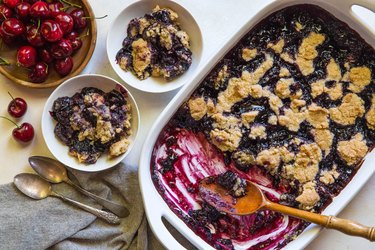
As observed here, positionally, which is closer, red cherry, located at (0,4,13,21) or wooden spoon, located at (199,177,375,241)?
wooden spoon, located at (199,177,375,241)

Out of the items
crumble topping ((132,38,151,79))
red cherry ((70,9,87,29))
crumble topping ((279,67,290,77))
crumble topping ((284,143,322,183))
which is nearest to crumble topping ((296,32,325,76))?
crumble topping ((279,67,290,77))

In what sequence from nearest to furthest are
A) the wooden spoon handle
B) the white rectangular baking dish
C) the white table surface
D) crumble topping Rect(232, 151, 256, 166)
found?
1. the wooden spoon handle
2. the white rectangular baking dish
3. crumble topping Rect(232, 151, 256, 166)
4. the white table surface

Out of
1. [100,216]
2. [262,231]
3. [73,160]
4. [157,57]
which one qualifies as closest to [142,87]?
[157,57]

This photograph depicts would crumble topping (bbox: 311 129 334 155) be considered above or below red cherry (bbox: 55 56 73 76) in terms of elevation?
above

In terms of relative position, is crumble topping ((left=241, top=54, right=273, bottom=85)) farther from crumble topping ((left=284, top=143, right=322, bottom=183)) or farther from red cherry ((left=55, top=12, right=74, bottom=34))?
red cherry ((left=55, top=12, right=74, bottom=34))

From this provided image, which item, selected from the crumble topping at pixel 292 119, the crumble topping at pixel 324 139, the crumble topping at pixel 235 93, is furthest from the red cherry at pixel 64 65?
the crumble topping at pixel 324 139

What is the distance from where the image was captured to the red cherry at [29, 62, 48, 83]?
6.64 ft

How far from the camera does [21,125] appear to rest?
2.09 meters

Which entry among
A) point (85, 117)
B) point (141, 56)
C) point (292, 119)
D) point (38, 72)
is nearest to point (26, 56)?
point (38, 72)

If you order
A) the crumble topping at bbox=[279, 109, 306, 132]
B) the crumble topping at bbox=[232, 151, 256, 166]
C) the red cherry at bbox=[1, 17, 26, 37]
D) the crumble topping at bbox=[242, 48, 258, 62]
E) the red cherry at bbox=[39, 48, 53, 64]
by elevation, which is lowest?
the red cherry at bbox=[39, 48, 53, 64]

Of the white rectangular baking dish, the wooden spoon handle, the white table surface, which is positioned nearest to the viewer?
the wooden spoon handle

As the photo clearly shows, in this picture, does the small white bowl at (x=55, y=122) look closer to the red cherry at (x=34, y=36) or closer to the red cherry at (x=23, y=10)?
the red cherry at (x=34, y=36)

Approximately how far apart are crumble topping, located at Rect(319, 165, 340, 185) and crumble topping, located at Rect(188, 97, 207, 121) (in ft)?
1.51

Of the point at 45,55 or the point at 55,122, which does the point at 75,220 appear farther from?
the point at 45,55
